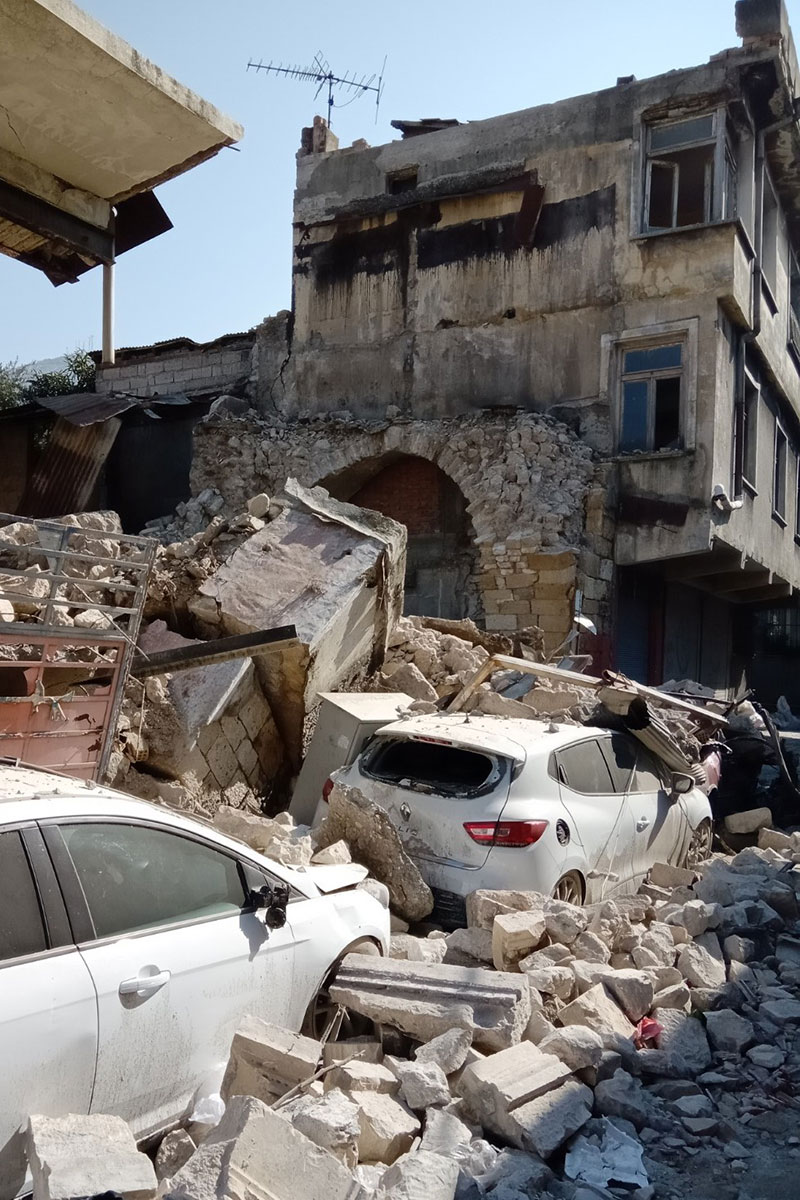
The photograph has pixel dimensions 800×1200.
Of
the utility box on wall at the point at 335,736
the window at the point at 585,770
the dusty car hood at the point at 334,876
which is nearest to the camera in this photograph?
the dusty car hood at the point at 334,876

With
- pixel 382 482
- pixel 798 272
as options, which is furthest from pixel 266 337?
pixel 798 272

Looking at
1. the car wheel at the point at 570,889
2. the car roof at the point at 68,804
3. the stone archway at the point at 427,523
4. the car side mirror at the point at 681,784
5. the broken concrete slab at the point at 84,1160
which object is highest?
the stone archway at the point at 427,523

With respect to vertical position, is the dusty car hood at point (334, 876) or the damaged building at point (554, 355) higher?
the damaged building at point (554, 355)

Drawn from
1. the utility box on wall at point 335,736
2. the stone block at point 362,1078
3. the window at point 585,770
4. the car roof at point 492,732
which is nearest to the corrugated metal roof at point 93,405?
the utility box on wall at point 335,736

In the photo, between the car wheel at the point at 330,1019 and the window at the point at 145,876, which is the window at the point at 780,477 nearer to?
the car wheel at the point at 330,1019

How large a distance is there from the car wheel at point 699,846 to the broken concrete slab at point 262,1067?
571 cm

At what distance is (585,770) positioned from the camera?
707cm

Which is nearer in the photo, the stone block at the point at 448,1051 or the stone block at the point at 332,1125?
the stone block at the point at 332,1125

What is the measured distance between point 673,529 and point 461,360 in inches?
194

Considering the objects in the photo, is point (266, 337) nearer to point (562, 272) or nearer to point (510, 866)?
point (562, 272)

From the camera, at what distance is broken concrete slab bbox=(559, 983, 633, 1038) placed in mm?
4871

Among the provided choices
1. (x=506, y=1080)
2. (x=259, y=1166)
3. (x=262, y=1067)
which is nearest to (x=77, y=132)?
(x=262, y=1067)

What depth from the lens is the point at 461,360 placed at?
18.1 metres

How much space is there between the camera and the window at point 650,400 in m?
16.7
